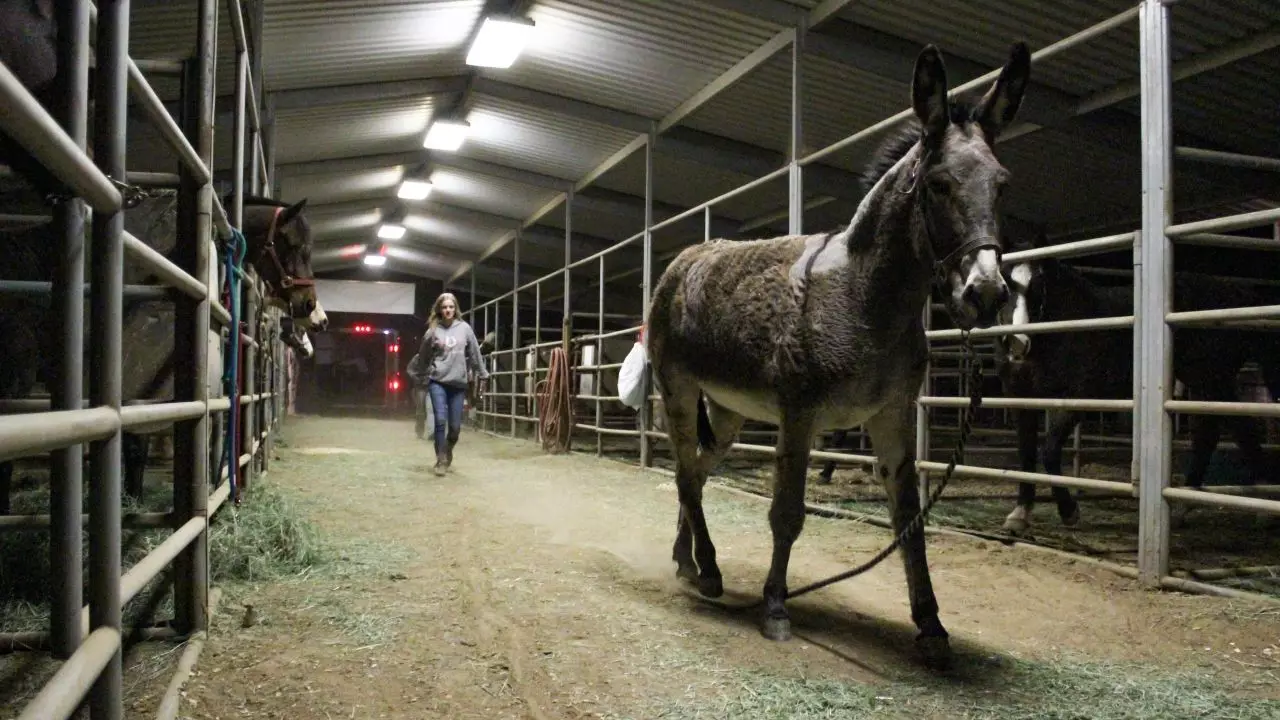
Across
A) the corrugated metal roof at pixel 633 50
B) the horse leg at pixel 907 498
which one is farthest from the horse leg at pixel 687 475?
the corrugated metal roof at pixel 633 50

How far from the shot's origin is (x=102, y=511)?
147 centimetres

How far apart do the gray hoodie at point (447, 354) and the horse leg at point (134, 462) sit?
3.77 metres

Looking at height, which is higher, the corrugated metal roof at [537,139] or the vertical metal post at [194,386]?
the corrugated metal roof at [537,139]

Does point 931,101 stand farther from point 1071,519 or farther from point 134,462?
point 134,462

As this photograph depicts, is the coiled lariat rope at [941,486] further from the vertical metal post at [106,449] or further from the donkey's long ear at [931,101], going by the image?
the vertical metal post at [106,449]

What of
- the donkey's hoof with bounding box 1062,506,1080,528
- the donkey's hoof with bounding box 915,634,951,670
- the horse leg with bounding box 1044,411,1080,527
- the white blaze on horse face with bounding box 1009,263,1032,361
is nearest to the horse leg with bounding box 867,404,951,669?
the donkey's hoof with bounding box 915,634,951,670

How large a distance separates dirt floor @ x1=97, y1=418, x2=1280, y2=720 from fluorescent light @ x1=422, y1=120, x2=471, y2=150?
711cm

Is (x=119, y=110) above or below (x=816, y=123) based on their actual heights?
below

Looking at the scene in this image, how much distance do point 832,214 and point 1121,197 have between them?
3.98m

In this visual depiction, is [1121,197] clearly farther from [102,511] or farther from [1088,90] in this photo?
[102,511]

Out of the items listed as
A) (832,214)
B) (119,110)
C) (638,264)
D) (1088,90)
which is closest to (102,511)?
(119,110)

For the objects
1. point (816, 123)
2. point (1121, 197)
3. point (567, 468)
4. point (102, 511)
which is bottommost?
point (567, 468)

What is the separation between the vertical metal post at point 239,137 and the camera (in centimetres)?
422

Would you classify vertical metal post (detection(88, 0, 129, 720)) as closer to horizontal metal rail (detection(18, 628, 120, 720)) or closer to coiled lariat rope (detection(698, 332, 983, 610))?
horizontal metal rail (detection(18, 628, 120, 720))
